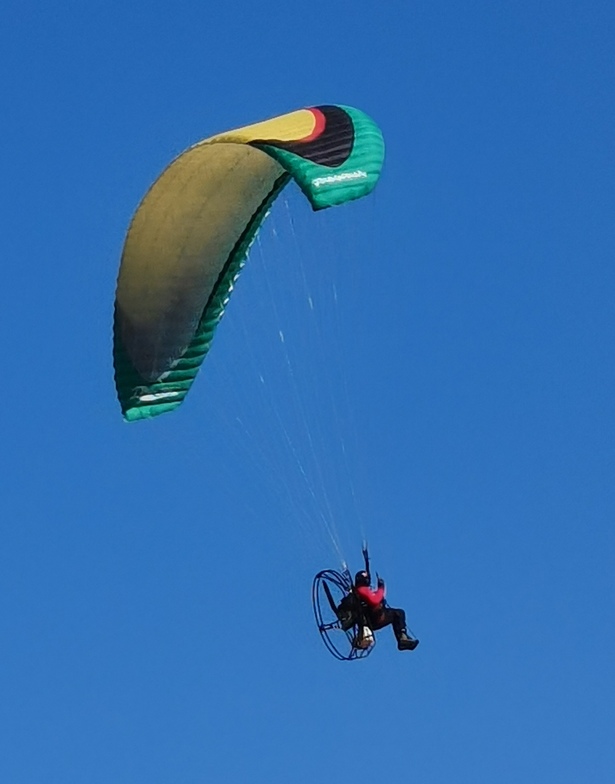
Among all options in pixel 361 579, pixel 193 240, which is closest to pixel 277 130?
pixel 193 240

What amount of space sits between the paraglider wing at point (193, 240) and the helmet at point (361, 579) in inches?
127

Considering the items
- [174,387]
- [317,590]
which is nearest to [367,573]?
[317,590]

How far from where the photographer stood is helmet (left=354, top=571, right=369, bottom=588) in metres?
33.2

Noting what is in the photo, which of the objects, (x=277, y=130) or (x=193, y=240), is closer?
(x=277, y=130)

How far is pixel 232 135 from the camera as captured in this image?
1266 inches

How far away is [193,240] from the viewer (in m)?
33.9

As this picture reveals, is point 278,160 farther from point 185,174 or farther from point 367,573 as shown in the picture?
point 367,573

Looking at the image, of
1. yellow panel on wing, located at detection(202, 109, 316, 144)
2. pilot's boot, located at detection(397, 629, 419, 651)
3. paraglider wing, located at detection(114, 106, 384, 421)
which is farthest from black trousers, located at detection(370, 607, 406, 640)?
yellow panel on wing, located at detection(202, 109, 316, 144)

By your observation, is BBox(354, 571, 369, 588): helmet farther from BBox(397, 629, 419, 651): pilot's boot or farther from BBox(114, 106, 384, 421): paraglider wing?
BBox(114, 106, 384, 421): paraglider wing

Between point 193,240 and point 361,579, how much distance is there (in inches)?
166

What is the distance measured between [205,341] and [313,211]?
4.52 m

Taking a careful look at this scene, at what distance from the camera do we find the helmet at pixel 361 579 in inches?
1307

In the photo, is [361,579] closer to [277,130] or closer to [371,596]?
[371,596]

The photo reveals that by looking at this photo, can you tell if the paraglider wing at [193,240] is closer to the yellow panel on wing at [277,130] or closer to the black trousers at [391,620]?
the yellow panel on wing at [277,130]
